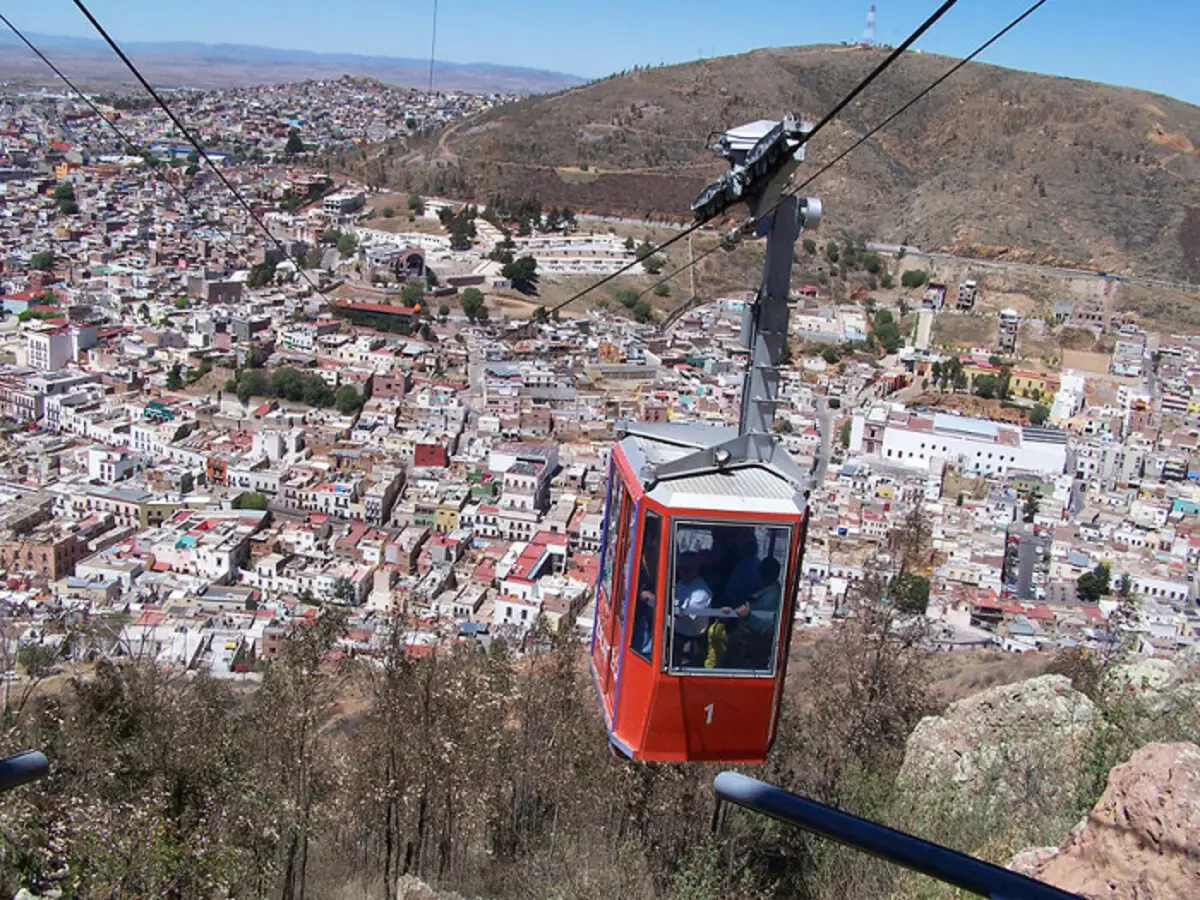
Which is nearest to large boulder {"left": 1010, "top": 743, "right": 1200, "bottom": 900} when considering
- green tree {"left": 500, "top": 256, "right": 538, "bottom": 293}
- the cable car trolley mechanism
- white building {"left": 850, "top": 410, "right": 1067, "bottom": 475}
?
the cable car trolley mechanism

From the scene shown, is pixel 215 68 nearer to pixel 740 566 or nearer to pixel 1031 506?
pixel 1031 506

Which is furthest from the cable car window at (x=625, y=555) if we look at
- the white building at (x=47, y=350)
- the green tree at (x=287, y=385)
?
the white building at (x=47, y=350)

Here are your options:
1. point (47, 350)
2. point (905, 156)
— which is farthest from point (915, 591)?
point (905, 156)

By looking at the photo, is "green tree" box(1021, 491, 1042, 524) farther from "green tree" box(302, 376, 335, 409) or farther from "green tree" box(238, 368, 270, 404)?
"green tree" box(238, 368, 270, 404)

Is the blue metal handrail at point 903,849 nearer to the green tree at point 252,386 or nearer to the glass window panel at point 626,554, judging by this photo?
the glass window panel at point 626,554

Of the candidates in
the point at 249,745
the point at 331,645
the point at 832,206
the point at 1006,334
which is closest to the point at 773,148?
the point at 331,645

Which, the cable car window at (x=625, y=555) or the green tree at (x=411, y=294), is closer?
the cable car window at (x=625, y=555)

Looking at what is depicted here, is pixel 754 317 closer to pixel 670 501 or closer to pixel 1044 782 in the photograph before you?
pixel 670 501
